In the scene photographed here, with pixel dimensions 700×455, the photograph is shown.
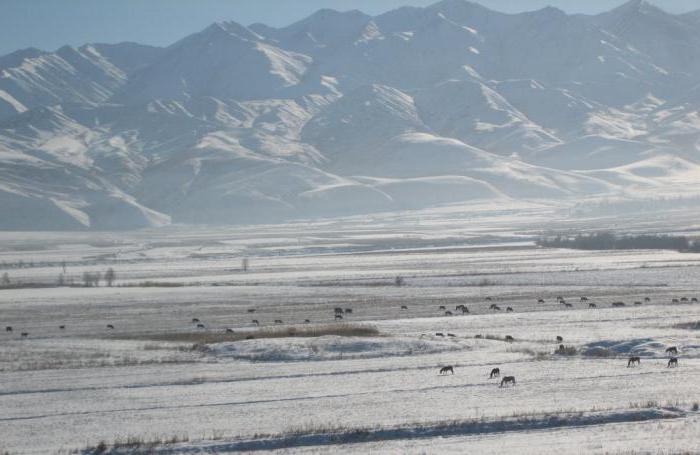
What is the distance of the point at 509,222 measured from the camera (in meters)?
190

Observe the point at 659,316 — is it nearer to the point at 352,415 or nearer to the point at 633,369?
the point at 633,369

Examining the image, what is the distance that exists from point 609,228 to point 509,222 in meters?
42.3

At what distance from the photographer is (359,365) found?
102ft

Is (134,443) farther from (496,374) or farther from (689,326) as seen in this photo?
(689,326)

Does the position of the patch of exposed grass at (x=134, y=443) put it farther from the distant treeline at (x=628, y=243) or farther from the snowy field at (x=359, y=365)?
the distant treeline at (x=628, y=243)

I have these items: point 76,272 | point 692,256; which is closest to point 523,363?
point 692,256

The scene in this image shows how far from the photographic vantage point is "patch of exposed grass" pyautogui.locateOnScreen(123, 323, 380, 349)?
39.2m

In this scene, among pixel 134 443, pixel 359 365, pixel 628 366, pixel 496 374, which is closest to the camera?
pixel 134 443

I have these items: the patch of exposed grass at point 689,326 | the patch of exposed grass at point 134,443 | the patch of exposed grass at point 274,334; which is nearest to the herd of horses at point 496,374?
the patch of exposed grass at point 134,443

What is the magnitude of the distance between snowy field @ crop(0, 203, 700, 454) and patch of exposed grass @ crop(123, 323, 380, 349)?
0.19 m

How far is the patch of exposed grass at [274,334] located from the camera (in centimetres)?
3919

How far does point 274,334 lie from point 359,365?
366 inches

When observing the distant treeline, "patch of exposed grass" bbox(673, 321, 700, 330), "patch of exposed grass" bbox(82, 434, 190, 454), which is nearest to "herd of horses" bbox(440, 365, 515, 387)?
"patch of exposed grass" bbox(82, 434, 190, 454)

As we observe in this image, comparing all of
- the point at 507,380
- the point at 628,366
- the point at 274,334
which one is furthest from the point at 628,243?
the point at 507,380
